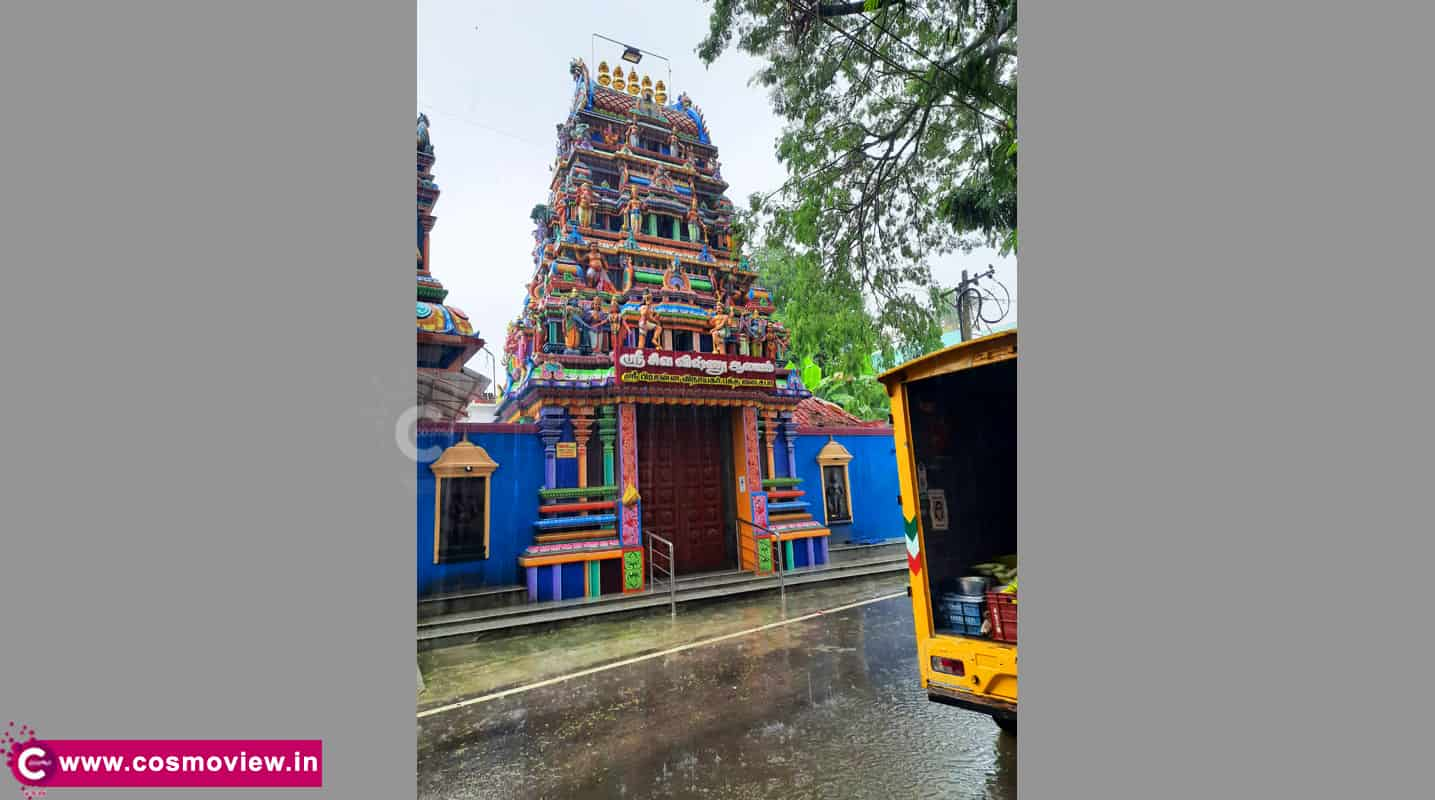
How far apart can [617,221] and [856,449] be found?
606cm

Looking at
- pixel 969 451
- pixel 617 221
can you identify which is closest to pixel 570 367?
pixel 617 221

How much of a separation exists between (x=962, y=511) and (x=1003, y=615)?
102 cm

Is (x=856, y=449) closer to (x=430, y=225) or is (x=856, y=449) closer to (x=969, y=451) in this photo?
(x=969, y=451)

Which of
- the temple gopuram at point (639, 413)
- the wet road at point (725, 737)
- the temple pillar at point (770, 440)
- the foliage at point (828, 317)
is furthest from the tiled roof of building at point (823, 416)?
the wet road at point (725, 737)

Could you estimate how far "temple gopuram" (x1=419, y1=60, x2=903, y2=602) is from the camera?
795cm

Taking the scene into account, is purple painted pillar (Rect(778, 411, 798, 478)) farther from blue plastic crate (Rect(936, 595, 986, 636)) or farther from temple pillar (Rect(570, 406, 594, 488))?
blue plastic crate (Rect(936, 595, 986, 636))

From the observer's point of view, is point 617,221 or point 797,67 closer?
point 797,67

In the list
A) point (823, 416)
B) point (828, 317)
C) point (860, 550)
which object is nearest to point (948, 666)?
point (828, 317)

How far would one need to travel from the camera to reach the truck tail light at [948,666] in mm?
3084

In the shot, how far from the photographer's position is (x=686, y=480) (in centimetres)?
942

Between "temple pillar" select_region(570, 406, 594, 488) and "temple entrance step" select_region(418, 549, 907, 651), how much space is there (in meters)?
1.82

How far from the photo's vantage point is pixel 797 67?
3953 mm

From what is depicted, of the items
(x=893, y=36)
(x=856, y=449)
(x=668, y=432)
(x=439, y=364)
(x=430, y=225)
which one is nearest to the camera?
(x=893, y=36)

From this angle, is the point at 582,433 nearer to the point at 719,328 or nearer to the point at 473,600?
the point at 473,600
